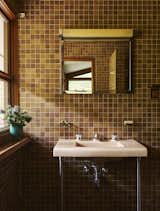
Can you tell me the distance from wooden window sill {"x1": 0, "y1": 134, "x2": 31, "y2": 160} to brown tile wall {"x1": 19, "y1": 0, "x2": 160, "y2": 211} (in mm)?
326

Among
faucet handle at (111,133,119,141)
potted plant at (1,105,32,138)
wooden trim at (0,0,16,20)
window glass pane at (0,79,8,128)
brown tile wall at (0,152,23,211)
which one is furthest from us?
faucet handle at (111,133,119,141)

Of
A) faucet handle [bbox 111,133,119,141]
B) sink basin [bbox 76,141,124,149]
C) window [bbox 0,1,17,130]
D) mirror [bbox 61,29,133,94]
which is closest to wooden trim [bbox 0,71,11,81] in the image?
window [bbox 0,1,17,130]

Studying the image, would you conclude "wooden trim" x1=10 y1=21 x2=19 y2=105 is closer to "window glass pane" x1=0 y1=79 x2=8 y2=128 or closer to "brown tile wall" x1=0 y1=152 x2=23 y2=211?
"window glass pane" x1=0 y1=79 x2=8 y2=128

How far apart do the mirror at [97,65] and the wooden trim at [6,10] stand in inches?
21.6

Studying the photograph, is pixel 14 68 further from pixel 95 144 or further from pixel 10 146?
pixel 95 144

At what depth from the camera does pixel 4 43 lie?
115 inches

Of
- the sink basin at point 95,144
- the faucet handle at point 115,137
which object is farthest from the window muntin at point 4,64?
the faucet handle at point 115,137

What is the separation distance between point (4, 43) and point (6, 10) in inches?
13.7

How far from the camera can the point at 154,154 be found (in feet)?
9.74

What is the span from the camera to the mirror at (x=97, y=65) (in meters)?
2.96

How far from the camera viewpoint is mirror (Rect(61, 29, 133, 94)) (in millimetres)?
2955

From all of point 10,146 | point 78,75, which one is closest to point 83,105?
point 78,75

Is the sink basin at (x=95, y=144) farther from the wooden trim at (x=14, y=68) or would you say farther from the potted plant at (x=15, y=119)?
the wooden trim at (x=14, y=68)

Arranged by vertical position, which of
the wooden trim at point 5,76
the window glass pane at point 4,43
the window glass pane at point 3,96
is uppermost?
the window glass pane at point 4,43
